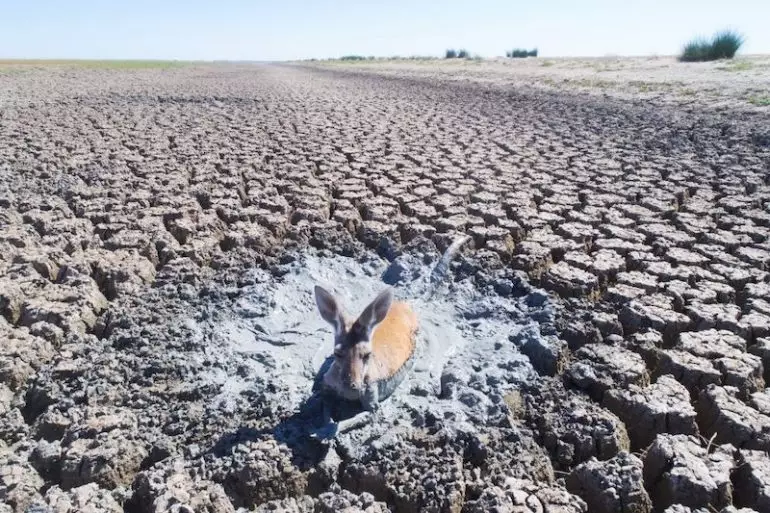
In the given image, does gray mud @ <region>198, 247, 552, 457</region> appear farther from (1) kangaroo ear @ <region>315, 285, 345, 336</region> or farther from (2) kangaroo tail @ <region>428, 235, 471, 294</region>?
(1) kangaroo ear @ <region>315, 285, 345, 336</region>

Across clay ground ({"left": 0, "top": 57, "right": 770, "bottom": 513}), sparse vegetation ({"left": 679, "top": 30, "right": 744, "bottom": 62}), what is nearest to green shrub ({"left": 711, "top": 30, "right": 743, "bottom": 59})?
sparse vegetation ({"left": 679, "top": 30, "right": 744, "bottom": 62})

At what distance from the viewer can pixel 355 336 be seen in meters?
2.39

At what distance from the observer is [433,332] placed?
323cm

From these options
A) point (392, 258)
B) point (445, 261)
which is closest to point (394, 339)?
point (445, 261)

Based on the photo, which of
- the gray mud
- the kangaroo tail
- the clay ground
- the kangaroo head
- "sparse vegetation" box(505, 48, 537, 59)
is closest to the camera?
the clay ground

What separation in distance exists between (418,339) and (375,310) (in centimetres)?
79

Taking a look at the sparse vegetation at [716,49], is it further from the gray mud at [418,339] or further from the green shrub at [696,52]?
the gray mud at [418,339]

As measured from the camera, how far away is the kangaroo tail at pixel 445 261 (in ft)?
12.5

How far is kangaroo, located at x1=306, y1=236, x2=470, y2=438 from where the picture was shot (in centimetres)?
236

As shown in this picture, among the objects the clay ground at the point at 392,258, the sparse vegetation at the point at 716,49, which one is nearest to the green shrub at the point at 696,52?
the sparse vegetation at the point at 716,49

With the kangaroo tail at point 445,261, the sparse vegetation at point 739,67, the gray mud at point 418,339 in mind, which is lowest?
the gray mud at point 418,339

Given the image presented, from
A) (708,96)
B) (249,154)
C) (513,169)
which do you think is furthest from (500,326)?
(708,96)

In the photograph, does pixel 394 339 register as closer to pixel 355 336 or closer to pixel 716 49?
pixel 355 336

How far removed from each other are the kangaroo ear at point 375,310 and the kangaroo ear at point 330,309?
9 centimetres
